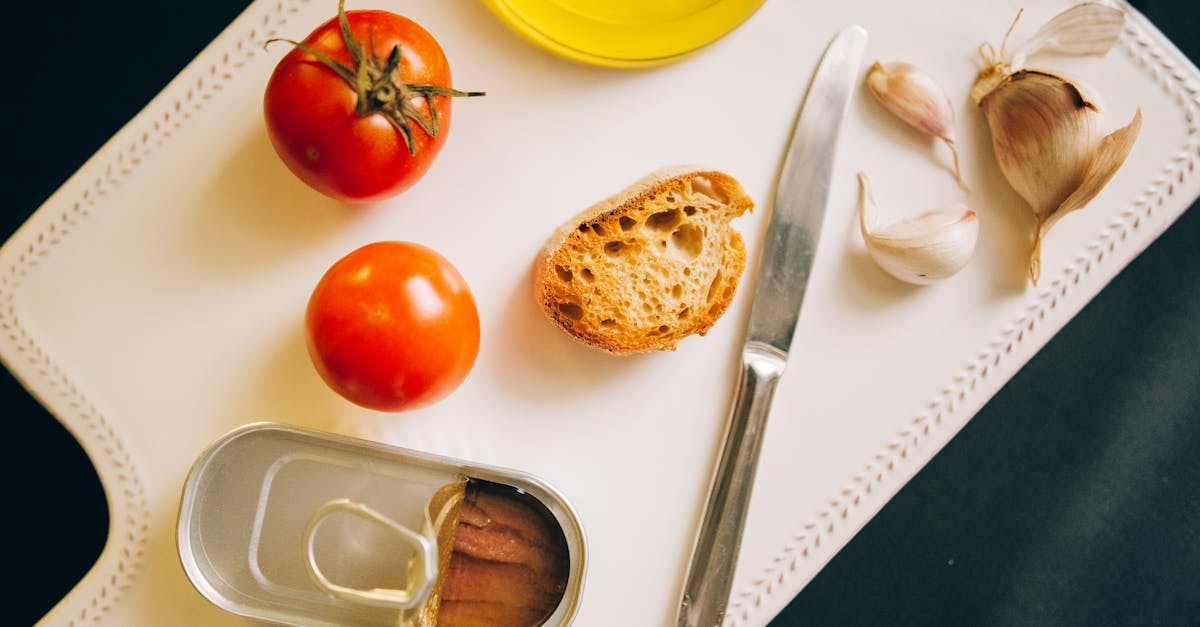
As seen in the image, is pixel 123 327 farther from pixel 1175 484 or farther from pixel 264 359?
pixel 1175 484

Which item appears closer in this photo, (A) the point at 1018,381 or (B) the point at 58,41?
(B) the point at 58,41

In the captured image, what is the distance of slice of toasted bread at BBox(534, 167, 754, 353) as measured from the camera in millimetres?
922

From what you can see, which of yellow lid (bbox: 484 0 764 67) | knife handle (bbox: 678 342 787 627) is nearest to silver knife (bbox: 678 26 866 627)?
knife handle (bbox: 678 342 787 627)

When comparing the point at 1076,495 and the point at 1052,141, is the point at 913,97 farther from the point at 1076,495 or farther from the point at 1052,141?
the point at 1076,495

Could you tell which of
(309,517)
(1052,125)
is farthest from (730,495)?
(1052,125)

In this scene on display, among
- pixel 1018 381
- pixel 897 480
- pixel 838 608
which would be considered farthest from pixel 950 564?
pixel 897 480

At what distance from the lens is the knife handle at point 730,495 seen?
969mm

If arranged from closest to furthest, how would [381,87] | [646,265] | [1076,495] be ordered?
1. [381,87]
2. [646,265]
3. [1076,495]

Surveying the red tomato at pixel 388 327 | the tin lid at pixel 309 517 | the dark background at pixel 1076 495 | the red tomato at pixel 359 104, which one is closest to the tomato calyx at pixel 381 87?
the red tomato at pixel 359 104

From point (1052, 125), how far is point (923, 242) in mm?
204

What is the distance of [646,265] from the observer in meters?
0.93

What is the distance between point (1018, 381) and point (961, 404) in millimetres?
432

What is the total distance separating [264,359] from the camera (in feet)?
3.13

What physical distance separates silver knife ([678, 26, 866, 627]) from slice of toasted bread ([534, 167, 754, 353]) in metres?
0.07
